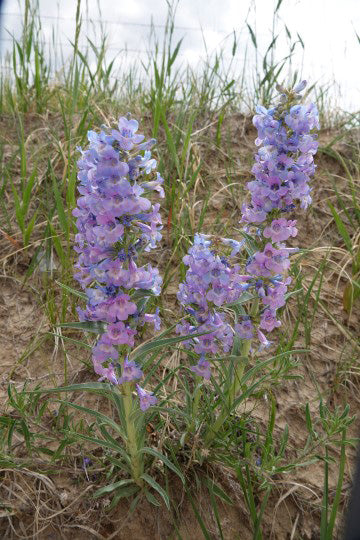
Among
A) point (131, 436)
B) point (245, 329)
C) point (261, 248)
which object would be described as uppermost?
point (261, 248)

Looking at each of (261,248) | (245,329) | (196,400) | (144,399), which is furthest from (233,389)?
(261,248)

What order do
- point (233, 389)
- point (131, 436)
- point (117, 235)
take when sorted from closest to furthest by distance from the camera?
1. point (117, 235)
2. point (131, 436)
3. point (233, 389)

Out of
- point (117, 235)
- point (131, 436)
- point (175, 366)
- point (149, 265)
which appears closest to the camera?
point (117, 235)

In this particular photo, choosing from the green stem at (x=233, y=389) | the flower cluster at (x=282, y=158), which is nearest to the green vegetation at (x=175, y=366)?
the green stem at (x=233, y=389)

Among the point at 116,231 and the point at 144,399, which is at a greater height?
the point at 116,231

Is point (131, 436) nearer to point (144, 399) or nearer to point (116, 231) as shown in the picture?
point (144, 399)

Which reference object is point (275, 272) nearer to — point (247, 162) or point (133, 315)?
point (133, 315)
